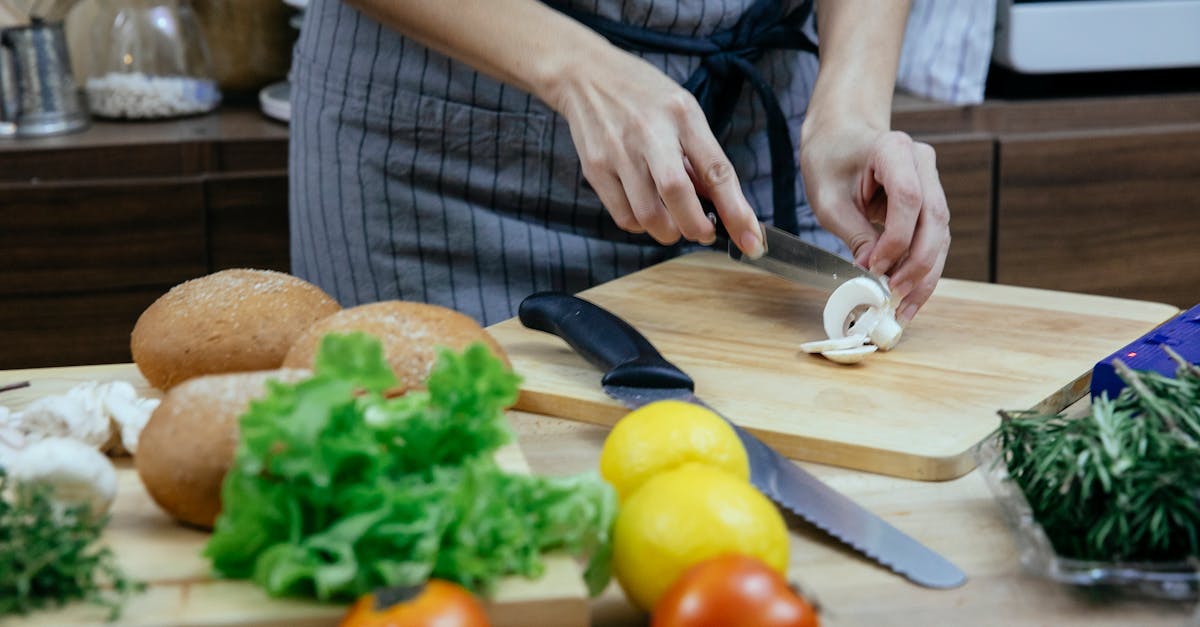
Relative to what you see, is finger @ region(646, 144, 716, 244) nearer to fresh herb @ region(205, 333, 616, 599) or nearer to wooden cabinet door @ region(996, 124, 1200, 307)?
fresh herb @ region(205, 333, 616, 599)

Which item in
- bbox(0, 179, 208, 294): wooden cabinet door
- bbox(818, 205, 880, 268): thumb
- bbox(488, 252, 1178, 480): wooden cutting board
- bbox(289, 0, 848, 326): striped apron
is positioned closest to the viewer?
bbox(488, 252, 1178, 480): wooden cutting board

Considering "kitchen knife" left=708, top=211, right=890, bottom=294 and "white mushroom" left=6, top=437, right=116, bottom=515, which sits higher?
"white mushroom" left=6, top=437, right=116, bottom=515

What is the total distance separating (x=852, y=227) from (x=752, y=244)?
176 millimetres

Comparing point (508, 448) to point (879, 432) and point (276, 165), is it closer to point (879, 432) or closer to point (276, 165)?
point (879, 432)

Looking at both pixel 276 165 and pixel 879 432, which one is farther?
pixel 276 165

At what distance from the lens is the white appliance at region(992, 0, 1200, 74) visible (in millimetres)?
1931

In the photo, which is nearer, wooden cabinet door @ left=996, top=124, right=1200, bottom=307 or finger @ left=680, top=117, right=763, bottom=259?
finger @ left=680, top=117, right=763, bottom=259

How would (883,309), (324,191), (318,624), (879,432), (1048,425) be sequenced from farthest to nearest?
(324,191) → (883,309) → (879,432) → (1048,425) → (318,624)

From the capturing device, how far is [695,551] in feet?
1.97

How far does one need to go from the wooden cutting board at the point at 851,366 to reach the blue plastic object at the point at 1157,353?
3.1 inches

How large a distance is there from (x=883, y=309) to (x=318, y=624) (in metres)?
0.63

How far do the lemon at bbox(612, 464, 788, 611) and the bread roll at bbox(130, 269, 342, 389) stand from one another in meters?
0.36

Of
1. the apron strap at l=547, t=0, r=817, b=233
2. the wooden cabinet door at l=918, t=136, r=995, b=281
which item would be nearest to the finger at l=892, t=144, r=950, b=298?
the apron strap at l=547, t=0, r=817, b=233

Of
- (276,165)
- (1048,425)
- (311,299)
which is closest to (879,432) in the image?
(1048,425)
